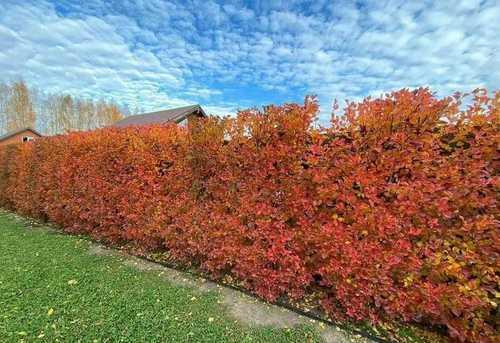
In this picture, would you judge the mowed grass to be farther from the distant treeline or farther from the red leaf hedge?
the distant treeline

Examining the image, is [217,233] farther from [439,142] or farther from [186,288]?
[439,142]

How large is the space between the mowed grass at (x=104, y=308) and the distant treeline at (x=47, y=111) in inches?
1658

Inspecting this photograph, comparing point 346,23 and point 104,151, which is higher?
point 346,23

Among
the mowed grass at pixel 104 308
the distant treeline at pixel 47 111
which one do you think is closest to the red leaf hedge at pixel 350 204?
the mowed grass at pixel 104 308

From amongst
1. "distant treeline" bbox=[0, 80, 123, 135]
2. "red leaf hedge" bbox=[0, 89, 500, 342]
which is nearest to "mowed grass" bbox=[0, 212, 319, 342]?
"red leaf hedge" bbox=[0, 89, 500, 342]

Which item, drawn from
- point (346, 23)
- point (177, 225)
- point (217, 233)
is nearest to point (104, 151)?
point (177, 225)

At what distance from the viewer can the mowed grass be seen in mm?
2660

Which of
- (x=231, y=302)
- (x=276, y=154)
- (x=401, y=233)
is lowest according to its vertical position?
(x=231, y=302)

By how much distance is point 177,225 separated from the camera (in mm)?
4332

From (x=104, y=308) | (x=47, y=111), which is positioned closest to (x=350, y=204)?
(x=104, y=308)

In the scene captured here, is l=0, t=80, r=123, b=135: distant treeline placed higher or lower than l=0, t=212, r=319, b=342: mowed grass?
higher

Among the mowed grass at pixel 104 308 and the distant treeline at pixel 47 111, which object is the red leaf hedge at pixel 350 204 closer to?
the mowed grass at pixel 104 308

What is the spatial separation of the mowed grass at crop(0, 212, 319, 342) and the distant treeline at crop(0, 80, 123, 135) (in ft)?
138

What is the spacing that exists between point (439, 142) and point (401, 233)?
1.00m
